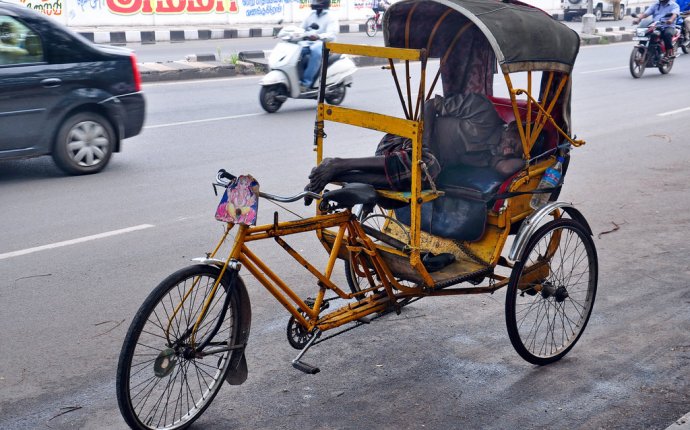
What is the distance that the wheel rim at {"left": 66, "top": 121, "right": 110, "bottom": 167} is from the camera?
7914mm

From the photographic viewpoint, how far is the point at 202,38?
23.5 meters

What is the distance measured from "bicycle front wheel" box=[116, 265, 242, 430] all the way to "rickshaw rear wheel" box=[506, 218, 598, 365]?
144 cm

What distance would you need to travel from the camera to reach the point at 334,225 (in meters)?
3.75

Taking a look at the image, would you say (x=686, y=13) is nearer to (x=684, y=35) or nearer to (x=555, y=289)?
Result: (x=684, y=35)

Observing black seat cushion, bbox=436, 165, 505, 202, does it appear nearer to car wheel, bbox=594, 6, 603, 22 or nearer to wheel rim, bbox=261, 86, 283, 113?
wheel rim, bbox=261, 86, 283, 113

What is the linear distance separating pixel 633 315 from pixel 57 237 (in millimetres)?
3868

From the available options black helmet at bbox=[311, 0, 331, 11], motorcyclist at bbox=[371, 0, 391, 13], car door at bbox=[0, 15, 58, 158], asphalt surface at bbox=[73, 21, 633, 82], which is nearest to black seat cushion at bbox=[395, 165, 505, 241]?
car door at bbox=[0, 15, 58, 158]

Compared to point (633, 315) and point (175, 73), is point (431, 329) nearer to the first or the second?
point (633, 315)

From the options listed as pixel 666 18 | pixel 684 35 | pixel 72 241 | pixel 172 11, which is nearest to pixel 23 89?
pixel 72 241

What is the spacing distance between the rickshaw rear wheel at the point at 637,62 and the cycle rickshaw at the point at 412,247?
39.3ft

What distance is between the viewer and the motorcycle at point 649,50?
16109 millimetres

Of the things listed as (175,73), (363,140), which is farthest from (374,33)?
Result: (363,140)

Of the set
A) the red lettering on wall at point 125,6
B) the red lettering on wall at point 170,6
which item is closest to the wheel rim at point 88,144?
the red lettering on wall at point 125,6

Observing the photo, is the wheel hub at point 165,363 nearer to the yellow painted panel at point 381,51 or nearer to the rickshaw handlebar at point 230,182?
the rickshaw handlebar at point 230,182
